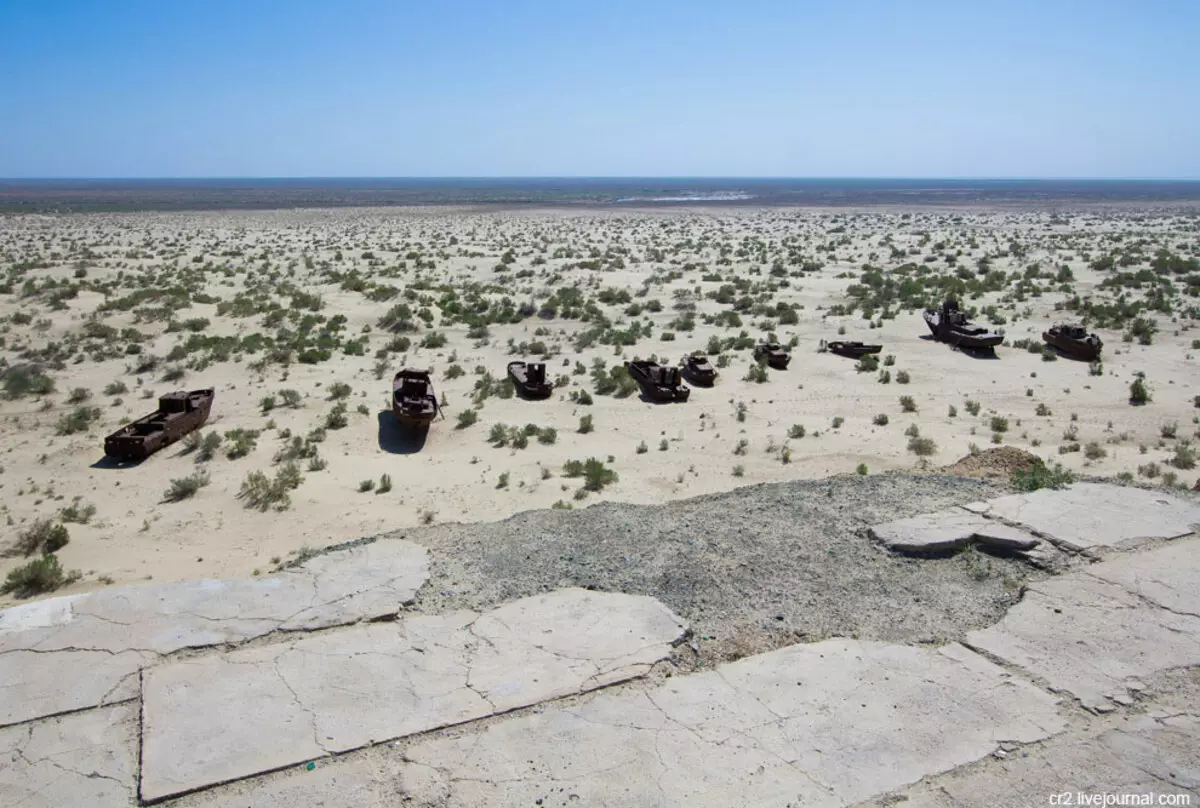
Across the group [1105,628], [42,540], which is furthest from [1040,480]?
[42,540]

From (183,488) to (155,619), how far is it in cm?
589

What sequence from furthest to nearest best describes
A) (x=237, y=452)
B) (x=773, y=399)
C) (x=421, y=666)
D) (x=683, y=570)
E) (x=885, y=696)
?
(x=773, y=399)
(x=237, y=452)
(x=683, y=570)
(x=421, y=666)
(x=885, y=696)

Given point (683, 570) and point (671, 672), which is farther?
point (683, 570)

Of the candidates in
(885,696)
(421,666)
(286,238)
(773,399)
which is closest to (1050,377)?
(773,399)

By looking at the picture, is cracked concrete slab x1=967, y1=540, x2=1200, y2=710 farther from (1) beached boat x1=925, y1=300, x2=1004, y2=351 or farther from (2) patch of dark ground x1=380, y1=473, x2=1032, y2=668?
(1) beached boat x1=925, y1=300, x2=1004, y2=351

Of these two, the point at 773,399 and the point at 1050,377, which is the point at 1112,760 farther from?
the point at 1050,377

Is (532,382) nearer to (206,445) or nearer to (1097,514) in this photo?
(206,445)

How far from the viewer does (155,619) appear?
6.15 m

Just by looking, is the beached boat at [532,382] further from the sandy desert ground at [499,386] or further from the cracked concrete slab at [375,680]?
the cracked concrete slab at [375,680]

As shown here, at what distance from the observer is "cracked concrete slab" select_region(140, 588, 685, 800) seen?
4.73 m

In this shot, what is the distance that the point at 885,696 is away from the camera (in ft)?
17.0

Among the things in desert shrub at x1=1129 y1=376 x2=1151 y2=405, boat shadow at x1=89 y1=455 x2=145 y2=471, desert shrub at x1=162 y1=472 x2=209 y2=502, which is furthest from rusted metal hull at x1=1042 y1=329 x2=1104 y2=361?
boat shadow at x1=89 y1=455 x2=145 y2=471

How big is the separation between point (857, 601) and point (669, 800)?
107 inches

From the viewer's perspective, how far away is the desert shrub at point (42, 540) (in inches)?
380
